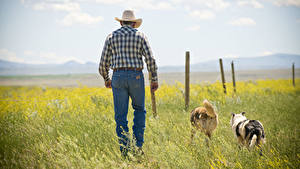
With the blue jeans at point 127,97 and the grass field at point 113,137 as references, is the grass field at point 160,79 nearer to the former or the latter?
the grass field at point 113,137

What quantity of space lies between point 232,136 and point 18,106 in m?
5.18

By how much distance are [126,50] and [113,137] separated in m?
1.55

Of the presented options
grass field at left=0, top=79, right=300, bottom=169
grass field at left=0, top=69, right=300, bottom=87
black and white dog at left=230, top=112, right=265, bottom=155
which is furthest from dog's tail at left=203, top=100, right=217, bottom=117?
grass field at left=0, top=69, right=300, bottom=87

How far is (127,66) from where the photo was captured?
3125mm

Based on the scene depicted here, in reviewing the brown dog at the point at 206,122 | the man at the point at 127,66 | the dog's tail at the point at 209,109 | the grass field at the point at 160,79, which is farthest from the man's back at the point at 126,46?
the grass field at the point at 160,79

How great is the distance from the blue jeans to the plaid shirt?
14 centimetres

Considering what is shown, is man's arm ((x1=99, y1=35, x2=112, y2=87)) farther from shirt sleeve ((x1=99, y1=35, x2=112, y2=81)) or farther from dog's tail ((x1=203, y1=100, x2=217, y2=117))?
dog's tail ((x1=203, y1=100, x2=217, y2=117))

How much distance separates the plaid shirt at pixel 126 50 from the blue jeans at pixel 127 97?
0.45ft

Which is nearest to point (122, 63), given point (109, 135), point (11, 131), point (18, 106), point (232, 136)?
point (109, 135)

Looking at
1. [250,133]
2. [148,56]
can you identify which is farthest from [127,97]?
[250,133]

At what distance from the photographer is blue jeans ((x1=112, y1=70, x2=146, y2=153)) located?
3.14 meters

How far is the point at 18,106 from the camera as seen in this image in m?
5.99

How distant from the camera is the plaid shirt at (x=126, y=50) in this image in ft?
10.4

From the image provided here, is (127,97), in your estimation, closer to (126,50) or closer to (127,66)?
(127,66)
